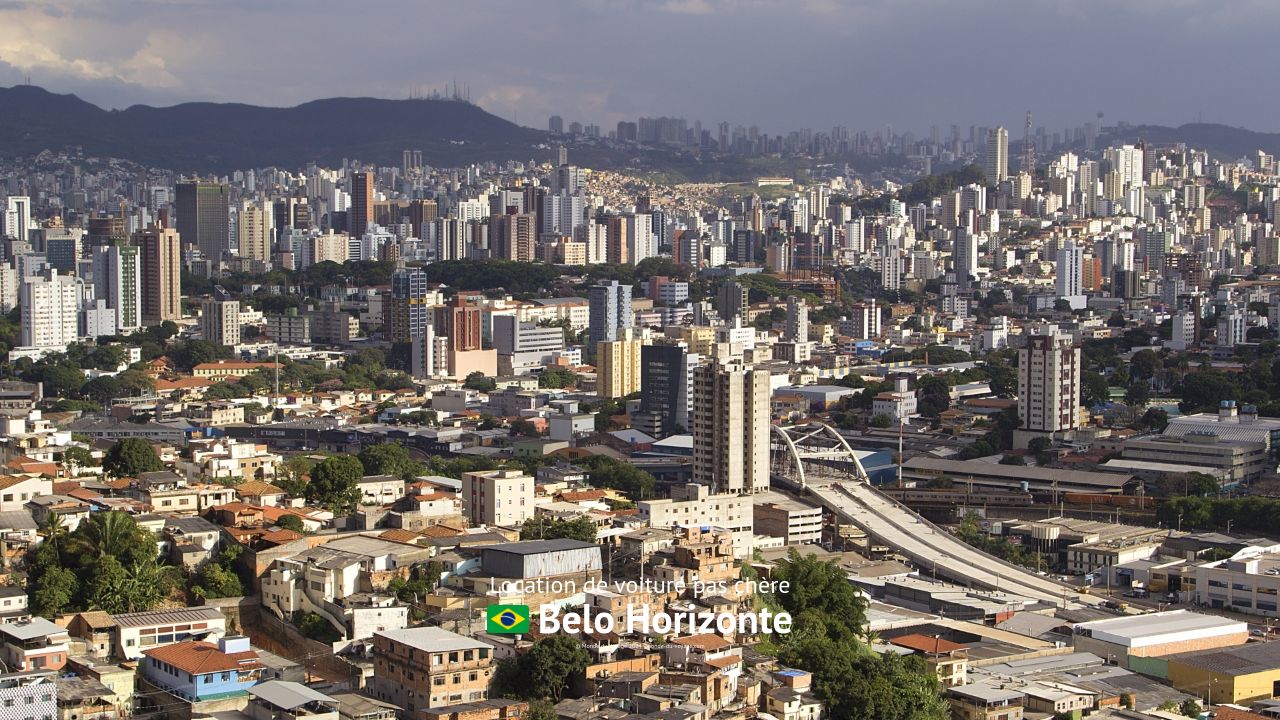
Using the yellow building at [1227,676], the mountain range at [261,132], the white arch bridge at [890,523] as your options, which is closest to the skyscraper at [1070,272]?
the white arch bridge at [890,523]

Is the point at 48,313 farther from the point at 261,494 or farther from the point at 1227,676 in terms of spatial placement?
the point at 1227,676

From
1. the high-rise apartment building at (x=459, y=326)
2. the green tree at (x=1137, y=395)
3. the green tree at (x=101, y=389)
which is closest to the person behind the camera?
the green tree at (x=1137, y=395)

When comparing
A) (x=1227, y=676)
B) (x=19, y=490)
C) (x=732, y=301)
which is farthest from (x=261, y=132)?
(x=1227, y=676)

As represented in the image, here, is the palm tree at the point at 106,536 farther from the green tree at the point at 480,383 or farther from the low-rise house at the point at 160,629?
the green tree at the point at 480,383

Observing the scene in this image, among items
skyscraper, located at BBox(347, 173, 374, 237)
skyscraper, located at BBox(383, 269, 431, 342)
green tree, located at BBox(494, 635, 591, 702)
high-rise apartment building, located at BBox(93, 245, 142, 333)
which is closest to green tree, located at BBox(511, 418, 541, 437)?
skyscraper, located at BBox(383, 269, 431, 342)

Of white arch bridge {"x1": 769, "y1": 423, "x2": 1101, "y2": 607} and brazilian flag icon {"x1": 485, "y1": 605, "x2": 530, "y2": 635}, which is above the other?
brazilian flag icon {"x1": 485, "y1": 605, "x2": 530, "y2": 635}

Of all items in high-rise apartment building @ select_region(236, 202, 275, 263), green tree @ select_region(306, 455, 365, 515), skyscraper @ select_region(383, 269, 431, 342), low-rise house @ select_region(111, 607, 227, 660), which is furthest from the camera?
high-rise apartment building @ select_region(236, 202, 275, 263)

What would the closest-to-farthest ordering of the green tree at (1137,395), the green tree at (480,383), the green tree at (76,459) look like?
1. the green tree at (76,459)
2. the green tree at (1137,395)
3. the green tree at (480,383)

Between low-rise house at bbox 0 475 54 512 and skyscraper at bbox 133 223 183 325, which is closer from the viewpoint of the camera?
low-rise house at bbox 0 475 54 512

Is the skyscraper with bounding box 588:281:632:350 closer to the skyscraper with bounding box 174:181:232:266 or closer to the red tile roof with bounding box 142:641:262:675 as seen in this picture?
the skyscraper with bounding box 174:181:232:266
